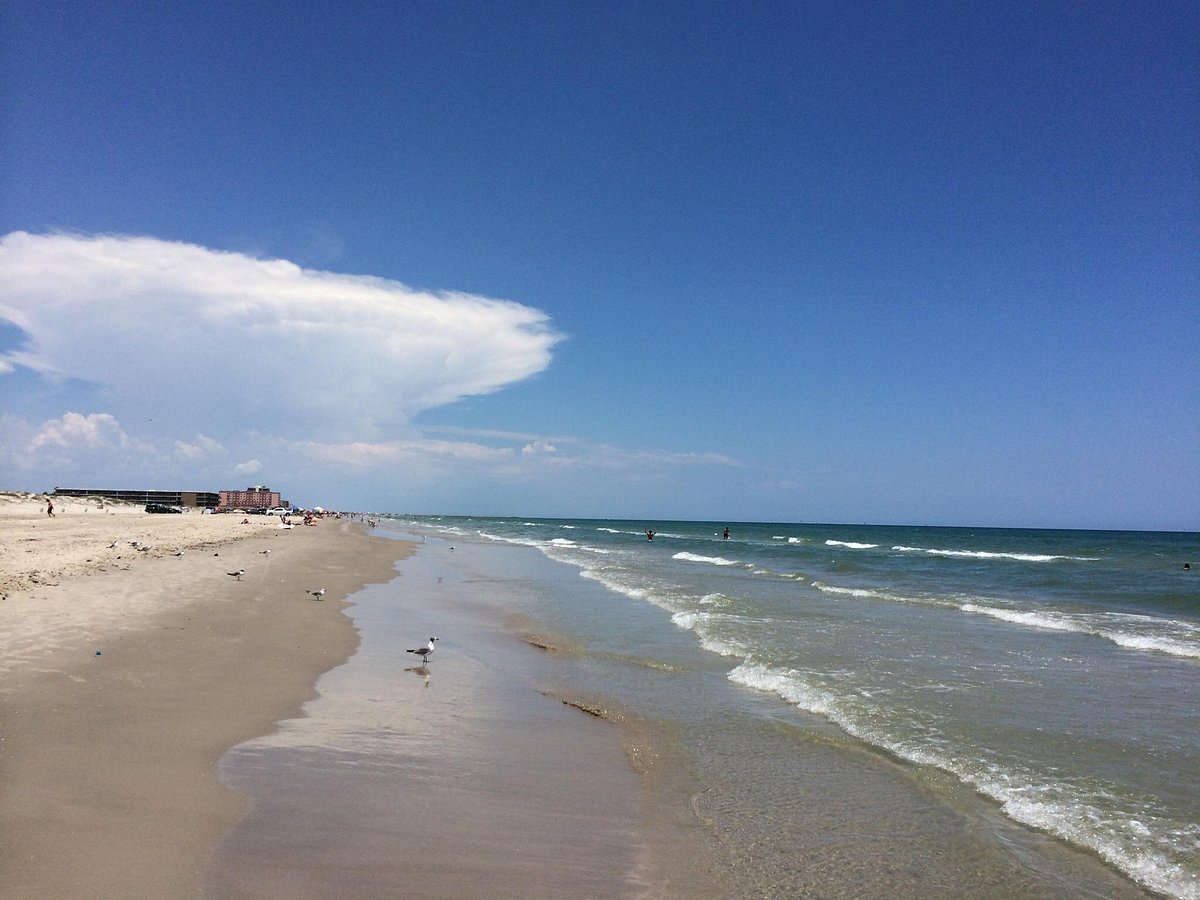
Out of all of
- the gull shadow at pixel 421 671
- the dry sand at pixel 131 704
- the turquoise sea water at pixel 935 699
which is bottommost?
the gull shadow at pixel 421 671

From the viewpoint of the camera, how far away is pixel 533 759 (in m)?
7.86

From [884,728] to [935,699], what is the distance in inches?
82.6

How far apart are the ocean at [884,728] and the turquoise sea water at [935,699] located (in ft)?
0.14

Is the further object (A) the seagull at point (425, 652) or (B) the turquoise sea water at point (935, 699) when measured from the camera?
(A) the seagull at point (425, 652)

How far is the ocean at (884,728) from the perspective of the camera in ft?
19.2

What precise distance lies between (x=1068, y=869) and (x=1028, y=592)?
27657 millimetres

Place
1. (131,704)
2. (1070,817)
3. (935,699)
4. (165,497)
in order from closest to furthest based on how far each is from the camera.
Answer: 1. (1070,817)
2. (131,704)
3. (935,699)
4. (165,497)

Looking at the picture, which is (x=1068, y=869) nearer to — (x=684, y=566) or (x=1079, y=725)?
(x=1079, y=725)

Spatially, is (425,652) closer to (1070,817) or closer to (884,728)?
(884,728)

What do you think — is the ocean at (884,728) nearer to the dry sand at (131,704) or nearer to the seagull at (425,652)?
the seagull at (425,652)

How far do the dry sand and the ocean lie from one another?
2.20 feet

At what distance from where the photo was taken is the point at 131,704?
332 inches

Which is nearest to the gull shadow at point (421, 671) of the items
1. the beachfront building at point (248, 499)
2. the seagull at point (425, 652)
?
the seagull at point (425, 652)

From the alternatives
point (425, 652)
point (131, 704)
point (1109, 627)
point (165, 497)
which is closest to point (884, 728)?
point (425, 652)
